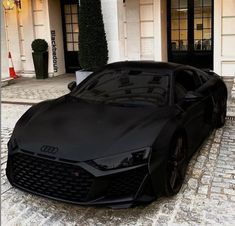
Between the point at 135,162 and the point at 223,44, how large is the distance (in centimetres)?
842

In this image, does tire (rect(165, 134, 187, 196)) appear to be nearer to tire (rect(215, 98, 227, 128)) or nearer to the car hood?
the car hood

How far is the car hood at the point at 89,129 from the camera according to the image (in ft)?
12.1

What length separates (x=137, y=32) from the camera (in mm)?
12094

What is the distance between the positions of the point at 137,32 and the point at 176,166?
8521mm

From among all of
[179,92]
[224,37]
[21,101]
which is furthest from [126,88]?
[224,37]

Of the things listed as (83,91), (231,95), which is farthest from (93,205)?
(231,95)

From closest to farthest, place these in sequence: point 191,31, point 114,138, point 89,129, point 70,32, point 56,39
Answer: point 114,138
point 89,129
point 191,31
point 56,39
point 70,32

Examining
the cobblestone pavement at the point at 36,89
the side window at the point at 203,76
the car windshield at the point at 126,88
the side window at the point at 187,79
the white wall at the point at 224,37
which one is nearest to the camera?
the car windshield at the point at 126,88

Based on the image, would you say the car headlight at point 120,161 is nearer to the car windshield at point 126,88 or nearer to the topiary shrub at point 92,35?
the car windshield at point 126,88

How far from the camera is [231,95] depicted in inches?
352

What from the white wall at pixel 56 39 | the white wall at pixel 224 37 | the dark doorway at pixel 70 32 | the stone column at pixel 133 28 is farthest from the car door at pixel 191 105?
the dark doorway at pixel 70 32

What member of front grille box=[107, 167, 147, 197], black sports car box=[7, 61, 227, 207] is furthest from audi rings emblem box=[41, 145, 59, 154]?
front grille box=[107, 167, 147, 197]

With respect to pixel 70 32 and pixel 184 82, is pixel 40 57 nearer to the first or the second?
pixel 70 32

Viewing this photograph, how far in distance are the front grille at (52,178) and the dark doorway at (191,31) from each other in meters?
9.50
